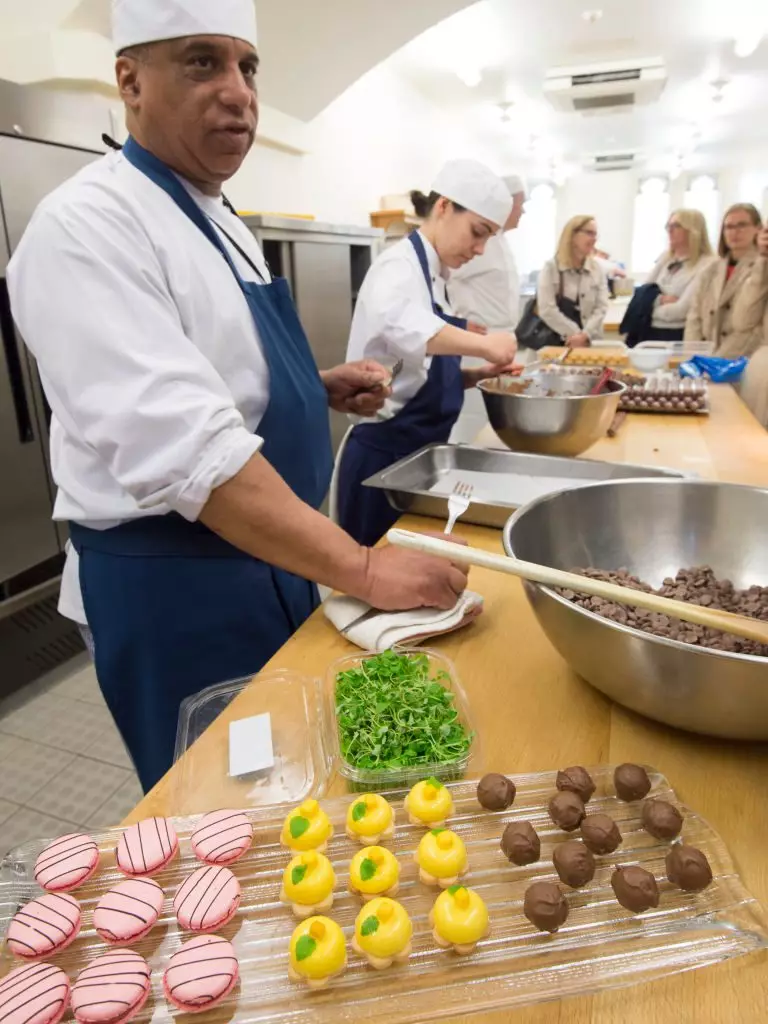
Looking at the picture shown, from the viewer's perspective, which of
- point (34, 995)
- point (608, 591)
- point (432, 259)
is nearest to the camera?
point (34, 995)

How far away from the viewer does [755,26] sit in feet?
16.3

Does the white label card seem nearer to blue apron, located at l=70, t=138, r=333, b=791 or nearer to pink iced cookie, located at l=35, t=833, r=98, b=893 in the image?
pink iced cookie, located at l=35, t=833, r=98, b=893

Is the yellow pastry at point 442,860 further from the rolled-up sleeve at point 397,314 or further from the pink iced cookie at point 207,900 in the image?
the rolled-up sleeve at point 397,314

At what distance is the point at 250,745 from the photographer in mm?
706

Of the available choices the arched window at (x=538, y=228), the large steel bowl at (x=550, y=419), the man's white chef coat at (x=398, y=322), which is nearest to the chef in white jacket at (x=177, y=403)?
the large steel bowl at (x=550, y=419)

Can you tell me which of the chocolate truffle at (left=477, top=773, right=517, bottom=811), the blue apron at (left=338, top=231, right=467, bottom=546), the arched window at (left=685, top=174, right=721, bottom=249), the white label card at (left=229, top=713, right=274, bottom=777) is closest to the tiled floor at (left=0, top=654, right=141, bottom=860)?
the blue apron at (left=338, top=231, right=467, bottom=546)

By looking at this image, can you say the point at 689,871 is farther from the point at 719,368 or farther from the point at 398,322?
the point at 719,368

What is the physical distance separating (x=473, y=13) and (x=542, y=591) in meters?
4.94

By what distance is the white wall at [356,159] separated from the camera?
376 cm

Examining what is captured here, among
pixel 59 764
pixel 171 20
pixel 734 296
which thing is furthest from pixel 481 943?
pixel 734 296

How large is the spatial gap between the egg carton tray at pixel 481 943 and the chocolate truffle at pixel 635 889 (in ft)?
0.05

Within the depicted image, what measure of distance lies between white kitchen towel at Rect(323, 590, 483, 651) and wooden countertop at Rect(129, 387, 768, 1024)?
1.0 inches

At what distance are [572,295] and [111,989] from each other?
5228mm

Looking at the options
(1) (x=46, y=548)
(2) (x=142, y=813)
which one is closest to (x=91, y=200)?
(2) (x=142, y=813)
